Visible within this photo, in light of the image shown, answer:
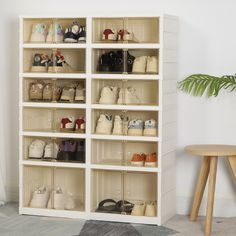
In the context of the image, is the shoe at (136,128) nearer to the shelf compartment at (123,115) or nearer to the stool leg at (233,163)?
Answer: the shelf compartment at (123,115)

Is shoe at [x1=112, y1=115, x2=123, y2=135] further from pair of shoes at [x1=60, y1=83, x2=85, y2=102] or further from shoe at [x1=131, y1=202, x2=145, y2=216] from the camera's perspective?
shoe at [x1=131, y1=202, x2=145, y2=216]

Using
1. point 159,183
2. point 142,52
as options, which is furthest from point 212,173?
point 142,52

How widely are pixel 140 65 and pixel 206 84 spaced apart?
535mm

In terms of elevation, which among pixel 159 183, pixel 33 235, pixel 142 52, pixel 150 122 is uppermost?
pixel 142 52

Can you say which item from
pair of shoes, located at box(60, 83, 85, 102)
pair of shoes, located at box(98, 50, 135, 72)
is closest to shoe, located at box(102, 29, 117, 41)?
pair of shoes, located at box(98, 50, 135, 72)

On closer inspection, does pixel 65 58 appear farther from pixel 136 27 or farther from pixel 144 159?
pixel 144 159

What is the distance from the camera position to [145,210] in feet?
16.8

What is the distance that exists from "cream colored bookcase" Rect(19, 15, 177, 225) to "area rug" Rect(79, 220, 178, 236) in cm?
8

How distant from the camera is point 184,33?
17.5 feet

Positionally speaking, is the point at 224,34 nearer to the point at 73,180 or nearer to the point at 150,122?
the point at 150,122

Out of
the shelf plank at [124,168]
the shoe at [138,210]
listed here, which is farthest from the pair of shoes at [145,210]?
the shelf plank at [124,168]

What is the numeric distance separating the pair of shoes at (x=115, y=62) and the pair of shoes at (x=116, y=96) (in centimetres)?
15

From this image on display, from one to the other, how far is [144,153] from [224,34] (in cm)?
113

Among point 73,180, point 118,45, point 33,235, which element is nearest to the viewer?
point 33,235
